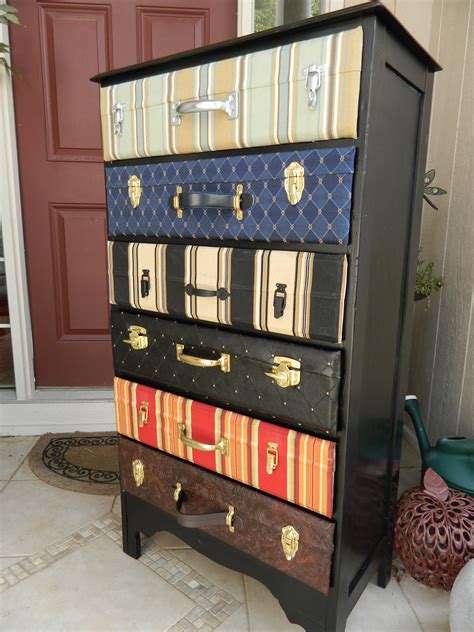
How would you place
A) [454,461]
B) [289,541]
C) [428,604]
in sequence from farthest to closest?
1. [454,461]
2. [428,604]
3. [289,541]

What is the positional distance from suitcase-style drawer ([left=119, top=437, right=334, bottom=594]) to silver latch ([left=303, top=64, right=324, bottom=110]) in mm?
782

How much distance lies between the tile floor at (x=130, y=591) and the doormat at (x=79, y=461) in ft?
0.58

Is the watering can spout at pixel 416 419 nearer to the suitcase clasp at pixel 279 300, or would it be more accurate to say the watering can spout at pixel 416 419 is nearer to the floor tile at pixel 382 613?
the floor tile at pixel 382 613

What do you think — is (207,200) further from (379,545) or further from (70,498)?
(70,498)

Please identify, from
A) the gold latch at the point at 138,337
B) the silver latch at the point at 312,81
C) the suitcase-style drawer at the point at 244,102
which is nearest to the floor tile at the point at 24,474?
the gold latch at the point at 138,337

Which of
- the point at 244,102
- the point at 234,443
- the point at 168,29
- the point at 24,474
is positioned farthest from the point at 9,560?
the point at 168,29

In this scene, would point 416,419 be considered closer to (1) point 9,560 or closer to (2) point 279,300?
(2) point 279,300

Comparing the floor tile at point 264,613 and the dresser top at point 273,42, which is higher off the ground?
the dresser top at point 273,42

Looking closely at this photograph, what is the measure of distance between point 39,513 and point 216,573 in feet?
2.12

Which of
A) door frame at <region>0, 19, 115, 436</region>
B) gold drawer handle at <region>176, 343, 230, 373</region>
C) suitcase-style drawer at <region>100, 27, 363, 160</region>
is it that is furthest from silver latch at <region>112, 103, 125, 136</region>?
door frame at <region>0, 19, 115, 436</region>

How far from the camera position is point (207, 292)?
103 cm

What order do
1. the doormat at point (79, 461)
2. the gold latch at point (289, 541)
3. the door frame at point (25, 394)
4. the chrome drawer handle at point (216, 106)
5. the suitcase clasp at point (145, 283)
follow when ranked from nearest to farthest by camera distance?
the chrome drawer handle at point (216, 106), the gold latch at point (289, 541), the suitcase clasp at point (145, 283), the doormat at point (79, 461), the door frame at point (25, 394)

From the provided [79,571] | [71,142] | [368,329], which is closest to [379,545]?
[368,329]

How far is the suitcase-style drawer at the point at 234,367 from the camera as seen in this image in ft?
3.06
